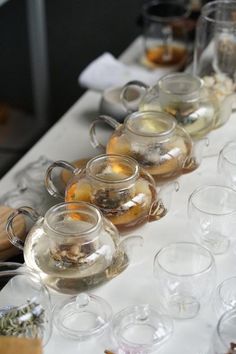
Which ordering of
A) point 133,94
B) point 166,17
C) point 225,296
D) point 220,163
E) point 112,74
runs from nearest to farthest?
point 225,296
point 220,163
point 133,94
point 112,74
point 166,17

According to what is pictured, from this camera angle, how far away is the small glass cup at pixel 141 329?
32.4 inches

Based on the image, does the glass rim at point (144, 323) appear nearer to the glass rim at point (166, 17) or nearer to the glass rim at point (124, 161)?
the glass rim at point (124, 161)

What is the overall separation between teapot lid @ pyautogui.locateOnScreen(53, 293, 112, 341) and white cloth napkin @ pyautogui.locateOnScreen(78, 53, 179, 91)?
70 centimetres

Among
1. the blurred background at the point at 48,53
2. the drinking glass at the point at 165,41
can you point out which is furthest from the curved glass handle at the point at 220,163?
the blurred background at the point at 48,53

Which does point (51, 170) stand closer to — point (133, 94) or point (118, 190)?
point (118, 190)

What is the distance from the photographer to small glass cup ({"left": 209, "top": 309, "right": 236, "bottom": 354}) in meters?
0.78

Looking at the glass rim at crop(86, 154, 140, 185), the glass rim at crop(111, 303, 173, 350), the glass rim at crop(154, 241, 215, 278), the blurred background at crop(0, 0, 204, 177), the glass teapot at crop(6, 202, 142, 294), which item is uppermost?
the glass rim at crop(86, 154, 140, 185)

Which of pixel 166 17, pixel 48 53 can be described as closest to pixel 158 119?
pixel 166 17

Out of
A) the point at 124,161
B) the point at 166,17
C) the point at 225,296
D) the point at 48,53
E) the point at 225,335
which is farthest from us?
the point at 48,53

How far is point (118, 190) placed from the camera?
0.97 m

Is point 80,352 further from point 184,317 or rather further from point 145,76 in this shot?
point 145,76

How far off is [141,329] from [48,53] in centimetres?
151

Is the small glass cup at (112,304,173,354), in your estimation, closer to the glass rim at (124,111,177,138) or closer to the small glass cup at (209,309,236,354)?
the small glass cup at (209,309,236,354)

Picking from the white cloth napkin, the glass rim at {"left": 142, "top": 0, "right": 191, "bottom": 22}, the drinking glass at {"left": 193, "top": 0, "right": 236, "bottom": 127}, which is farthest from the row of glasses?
the glass rim at {"left": 142, "top": 0, "right": 191, "bottom": 22}
